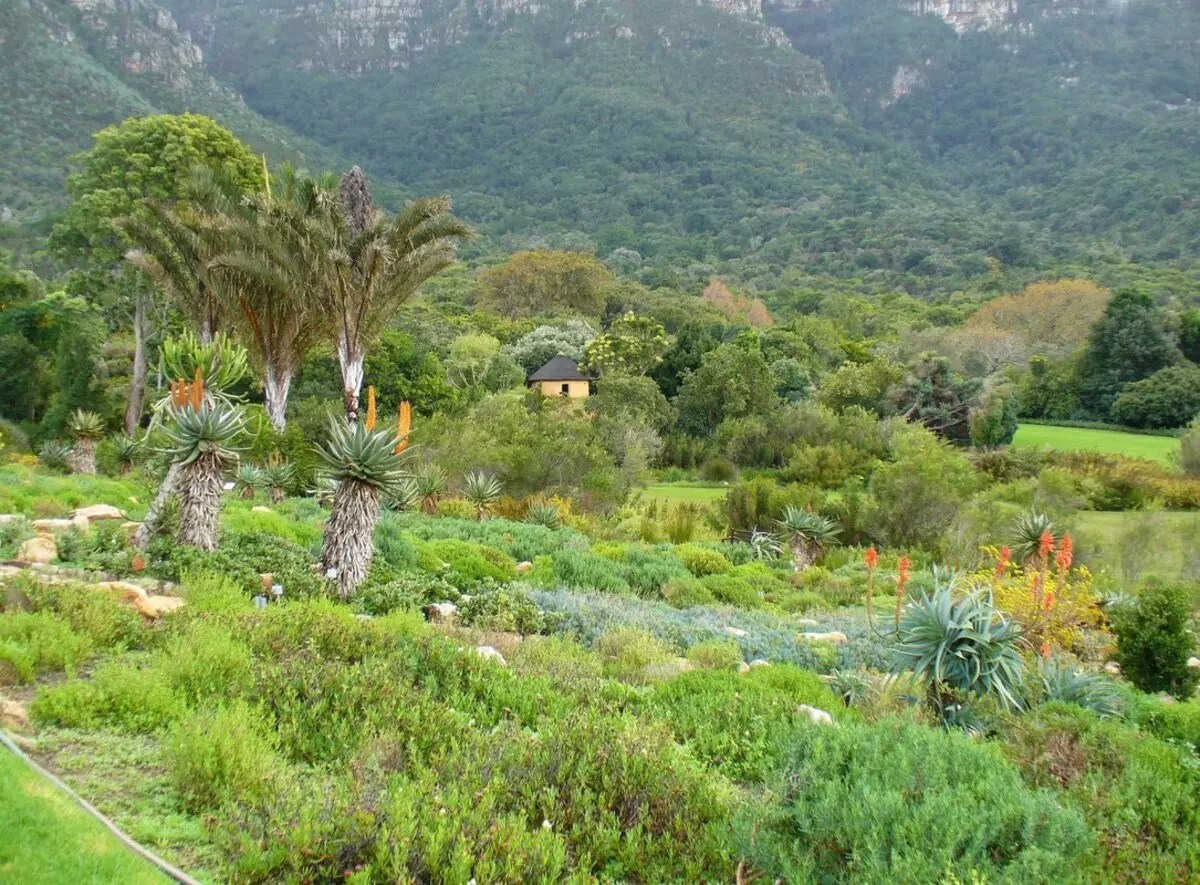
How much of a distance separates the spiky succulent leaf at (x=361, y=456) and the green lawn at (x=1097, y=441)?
2744 centimetres

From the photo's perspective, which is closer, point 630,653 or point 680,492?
point 630,653

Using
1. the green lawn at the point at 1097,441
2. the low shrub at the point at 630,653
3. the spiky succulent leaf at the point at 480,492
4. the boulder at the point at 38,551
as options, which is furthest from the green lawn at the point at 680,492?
the boulder at the point at 38,551

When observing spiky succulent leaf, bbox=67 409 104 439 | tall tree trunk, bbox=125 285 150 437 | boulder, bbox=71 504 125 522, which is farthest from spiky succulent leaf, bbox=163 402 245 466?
tall tree trunk, bbox=125 285 150 437

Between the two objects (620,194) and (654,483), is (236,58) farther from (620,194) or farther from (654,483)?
(654,483)

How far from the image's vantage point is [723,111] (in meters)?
132

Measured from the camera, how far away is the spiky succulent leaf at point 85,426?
18.2 m

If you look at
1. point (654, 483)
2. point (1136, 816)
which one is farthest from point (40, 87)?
point (1136, 816)

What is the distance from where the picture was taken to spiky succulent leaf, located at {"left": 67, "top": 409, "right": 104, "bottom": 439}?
1823 centimetres

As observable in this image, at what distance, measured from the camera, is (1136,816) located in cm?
386

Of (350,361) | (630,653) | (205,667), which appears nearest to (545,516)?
(350,361)

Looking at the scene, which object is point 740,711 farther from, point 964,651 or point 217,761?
point 217,761

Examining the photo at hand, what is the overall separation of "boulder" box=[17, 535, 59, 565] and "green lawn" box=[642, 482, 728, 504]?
16986mm

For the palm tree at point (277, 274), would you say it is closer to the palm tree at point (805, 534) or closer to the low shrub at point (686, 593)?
the low shrub at point (686, 593)

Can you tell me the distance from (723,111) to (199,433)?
13691 cm
